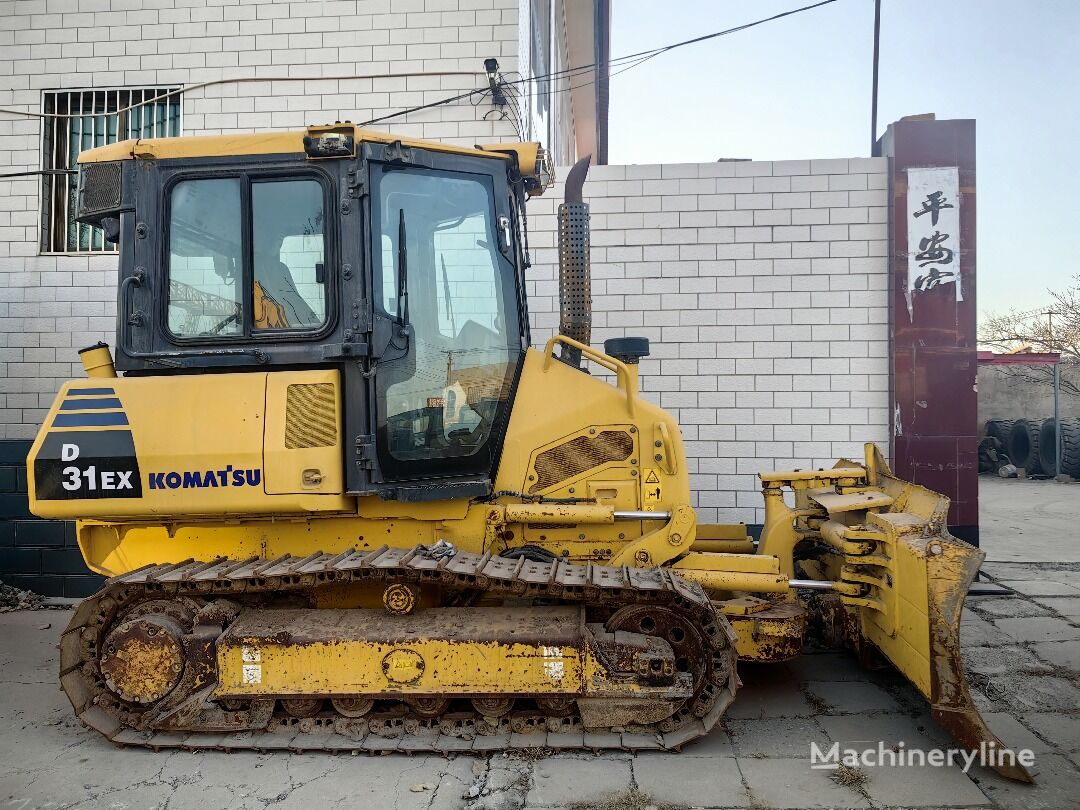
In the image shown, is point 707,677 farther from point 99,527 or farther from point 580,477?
point 99,527

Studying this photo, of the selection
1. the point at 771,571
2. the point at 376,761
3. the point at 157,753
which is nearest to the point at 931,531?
the point at 771,571

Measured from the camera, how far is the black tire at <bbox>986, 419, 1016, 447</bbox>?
16562 mm

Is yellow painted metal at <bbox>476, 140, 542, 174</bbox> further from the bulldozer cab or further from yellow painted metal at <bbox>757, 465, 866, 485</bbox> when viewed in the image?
yellow painted metal at <bbox>757, 465, 866, 485</bbox>

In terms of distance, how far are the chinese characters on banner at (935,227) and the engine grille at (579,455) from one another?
3.88m

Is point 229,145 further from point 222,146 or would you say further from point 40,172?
point 40,172

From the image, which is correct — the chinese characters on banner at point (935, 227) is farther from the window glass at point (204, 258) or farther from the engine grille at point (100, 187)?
the engine grille at point (100, 187)

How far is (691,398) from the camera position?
691cm

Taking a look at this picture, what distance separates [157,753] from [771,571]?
326 cm

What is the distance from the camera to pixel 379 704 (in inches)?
150

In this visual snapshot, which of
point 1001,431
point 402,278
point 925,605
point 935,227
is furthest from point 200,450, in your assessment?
point 1001,431

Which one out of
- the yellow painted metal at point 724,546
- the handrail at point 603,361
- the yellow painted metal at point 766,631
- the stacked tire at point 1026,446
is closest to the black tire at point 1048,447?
the stacked tire at point 1026,446

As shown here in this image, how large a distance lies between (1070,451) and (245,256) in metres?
15.9

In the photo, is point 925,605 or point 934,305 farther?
point 934,305

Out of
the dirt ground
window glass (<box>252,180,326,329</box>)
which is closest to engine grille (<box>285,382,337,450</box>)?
window glass (<box>252,180,326,329</box>)
